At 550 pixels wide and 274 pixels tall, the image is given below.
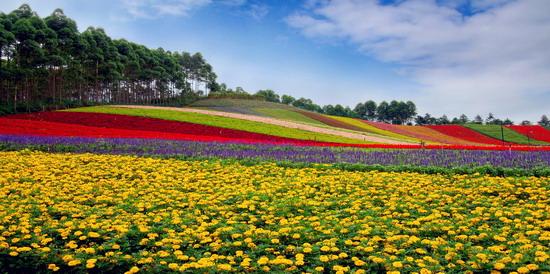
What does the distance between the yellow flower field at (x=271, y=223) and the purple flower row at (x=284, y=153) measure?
3294 millimetres

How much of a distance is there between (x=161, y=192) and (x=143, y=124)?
27.0m

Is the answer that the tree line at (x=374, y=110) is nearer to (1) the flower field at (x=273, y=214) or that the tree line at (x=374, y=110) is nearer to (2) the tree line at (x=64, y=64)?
(2) the tree line at (x=64, y=64)

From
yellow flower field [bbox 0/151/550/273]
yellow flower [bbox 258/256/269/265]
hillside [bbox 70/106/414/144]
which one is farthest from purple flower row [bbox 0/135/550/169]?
hillside [bbox 70/106/414/144]

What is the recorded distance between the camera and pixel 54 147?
864 inches

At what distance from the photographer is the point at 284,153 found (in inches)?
828

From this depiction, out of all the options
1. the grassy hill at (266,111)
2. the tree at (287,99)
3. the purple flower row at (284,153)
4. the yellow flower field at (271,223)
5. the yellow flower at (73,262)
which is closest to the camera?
the yellow flower at (73,262)

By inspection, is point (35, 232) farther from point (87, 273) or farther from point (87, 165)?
point (87, 165)

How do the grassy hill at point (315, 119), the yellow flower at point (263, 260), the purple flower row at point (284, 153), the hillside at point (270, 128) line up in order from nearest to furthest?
the yellow flower at point (263, 260) < the purple flower row at point (284, 153) < the hillside at point (270, 128) < the grassy hill at point (315, 119)

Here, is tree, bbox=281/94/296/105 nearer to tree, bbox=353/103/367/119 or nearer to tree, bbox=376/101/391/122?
tree, bbox=353/103/367/119

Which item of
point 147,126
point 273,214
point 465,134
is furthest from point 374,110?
point 273,214

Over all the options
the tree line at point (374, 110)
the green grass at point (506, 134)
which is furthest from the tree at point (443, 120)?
Answer: the green grass at point (506, 134)

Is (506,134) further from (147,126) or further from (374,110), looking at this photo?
(374,110)

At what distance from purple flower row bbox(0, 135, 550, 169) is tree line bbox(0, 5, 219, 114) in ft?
118

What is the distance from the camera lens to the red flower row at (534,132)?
211ft
